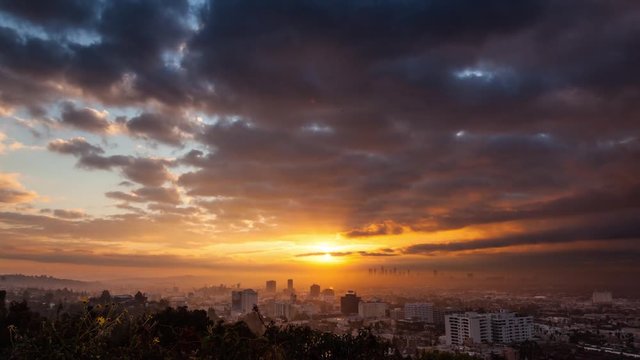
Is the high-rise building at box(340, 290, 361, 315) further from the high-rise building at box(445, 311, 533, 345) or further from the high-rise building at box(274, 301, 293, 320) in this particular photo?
the high-rise building at box(445, 311, 533, 345)

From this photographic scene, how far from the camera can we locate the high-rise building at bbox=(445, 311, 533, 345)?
6494cm

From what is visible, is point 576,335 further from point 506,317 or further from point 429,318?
point 429,318

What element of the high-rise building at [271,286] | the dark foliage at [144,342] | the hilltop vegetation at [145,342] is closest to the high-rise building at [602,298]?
the high-rise building at [271,286]

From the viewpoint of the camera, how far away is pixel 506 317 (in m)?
69.1

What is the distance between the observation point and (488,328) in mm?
67000

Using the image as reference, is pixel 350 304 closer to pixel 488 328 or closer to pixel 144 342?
pixel 488 328

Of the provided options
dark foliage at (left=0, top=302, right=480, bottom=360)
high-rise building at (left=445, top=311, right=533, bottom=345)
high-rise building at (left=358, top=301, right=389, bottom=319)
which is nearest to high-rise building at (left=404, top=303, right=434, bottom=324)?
high-rise building at (left=358, top=301, right=389, bottom=319)

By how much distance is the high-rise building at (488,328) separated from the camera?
213 feet

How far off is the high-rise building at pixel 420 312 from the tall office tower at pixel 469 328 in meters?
25.6

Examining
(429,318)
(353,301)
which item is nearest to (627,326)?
(429,318)

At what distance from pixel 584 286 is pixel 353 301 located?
127 m

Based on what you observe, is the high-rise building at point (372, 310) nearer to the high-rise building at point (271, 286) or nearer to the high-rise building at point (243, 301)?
the high-rise building at point (243, 301)

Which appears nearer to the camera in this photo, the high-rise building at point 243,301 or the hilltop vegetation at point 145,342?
the hilltop vegetation at point 145,342

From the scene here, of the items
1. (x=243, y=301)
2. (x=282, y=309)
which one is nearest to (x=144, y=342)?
(x=282, y=309)
